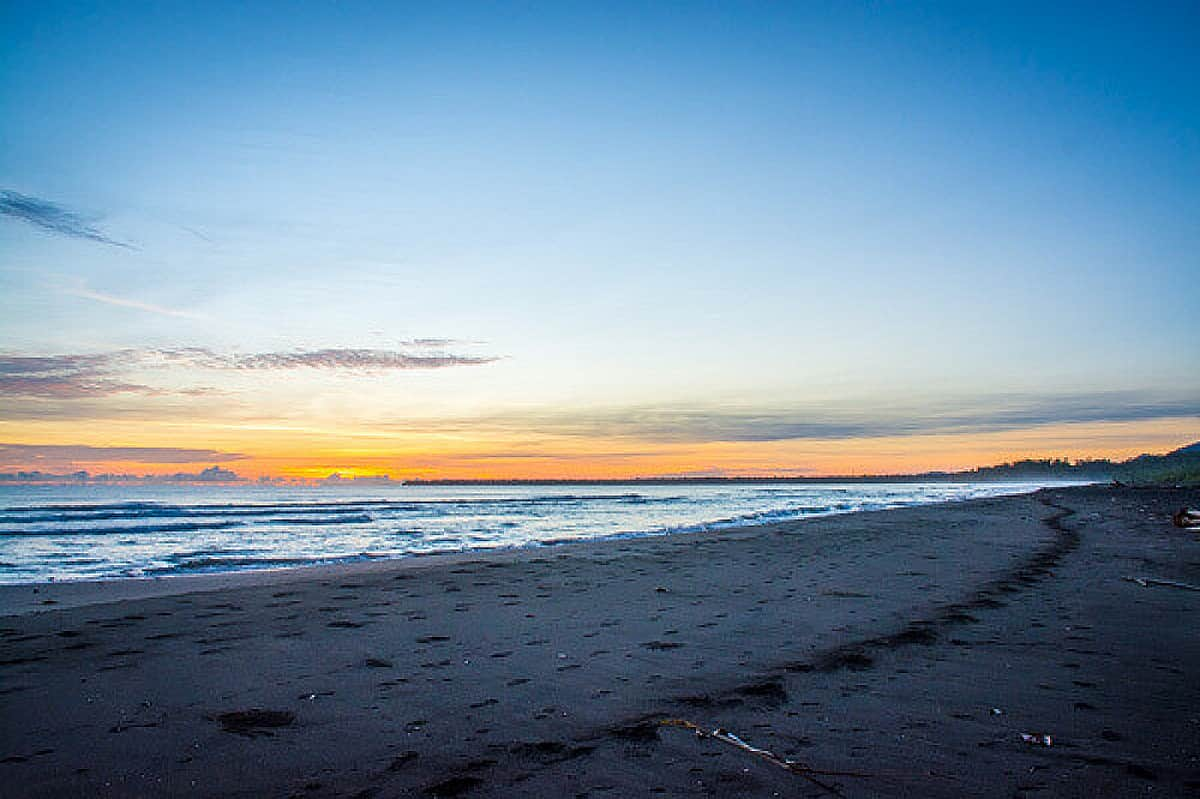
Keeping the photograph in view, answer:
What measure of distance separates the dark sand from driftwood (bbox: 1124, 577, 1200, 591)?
0.34 m

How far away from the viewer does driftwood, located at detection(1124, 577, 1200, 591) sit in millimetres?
9820

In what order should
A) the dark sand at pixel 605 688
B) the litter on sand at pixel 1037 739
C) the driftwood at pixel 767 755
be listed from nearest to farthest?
the driftwood at pixel 767 755 → the dark sand at pixel 605 688 → the litter on sand at pixel 1037 739

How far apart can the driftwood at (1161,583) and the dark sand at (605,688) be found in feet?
1.11

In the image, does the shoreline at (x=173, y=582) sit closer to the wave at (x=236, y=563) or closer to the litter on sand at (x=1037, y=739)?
the wave at (x=236, y=563)

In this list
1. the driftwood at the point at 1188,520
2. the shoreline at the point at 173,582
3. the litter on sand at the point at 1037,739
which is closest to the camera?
the litter on sand at the point at 1037,739

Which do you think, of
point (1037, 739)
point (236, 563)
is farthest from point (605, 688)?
point (236, 563)

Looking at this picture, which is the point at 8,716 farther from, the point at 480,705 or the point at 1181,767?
the point at 1181,767

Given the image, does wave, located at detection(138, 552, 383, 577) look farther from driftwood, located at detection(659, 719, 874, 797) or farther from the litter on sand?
the litter on sand

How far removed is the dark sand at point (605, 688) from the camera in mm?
3633

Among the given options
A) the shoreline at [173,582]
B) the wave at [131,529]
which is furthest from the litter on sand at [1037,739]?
the wave at [131,529]

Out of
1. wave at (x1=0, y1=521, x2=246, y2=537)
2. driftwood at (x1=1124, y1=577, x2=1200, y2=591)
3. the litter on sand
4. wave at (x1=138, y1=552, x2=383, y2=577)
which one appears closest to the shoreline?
wave at (x1=138, y1=552, x2=383, y2=577)

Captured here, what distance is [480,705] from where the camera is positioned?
190 inches

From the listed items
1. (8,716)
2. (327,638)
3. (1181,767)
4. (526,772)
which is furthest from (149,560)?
(1181,767)

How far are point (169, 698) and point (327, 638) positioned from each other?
7.06 ft
